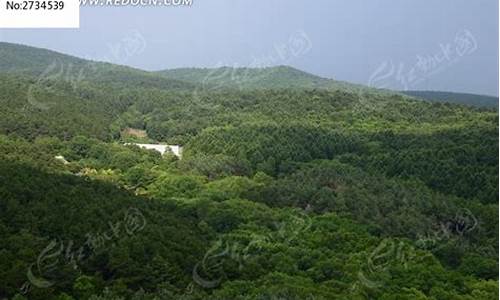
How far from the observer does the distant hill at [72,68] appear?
138150 mm

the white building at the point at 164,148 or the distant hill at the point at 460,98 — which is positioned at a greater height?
the white building at the point at 164,148

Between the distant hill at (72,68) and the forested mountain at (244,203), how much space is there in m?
46.6

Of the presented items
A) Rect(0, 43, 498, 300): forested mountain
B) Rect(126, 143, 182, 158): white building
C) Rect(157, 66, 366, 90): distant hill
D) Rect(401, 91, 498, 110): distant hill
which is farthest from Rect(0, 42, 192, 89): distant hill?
Rect(401, 91, 498, 110): distant hill

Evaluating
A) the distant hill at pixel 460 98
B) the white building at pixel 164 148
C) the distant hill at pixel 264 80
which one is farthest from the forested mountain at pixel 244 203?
the distant hill at pixel 460 98

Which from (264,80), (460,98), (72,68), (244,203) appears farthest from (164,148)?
(460,98)

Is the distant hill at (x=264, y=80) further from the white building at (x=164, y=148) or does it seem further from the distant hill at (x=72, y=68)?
the white building at (x=164, y=148)

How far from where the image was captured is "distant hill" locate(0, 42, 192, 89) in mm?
138150

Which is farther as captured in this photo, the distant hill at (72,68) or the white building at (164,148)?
the distant hill at (72,68)

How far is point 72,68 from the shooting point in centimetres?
13725

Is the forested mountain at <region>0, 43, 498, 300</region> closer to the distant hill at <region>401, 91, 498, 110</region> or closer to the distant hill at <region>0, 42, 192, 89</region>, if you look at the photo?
the distant hill at <region>0, 42, 192, 89</region>

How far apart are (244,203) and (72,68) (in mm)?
103915

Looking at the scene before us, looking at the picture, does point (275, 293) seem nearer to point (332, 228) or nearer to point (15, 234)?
point (15, 234)

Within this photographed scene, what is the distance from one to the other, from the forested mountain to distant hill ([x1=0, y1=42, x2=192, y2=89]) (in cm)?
4663

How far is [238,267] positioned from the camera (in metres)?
Result: 27.8
